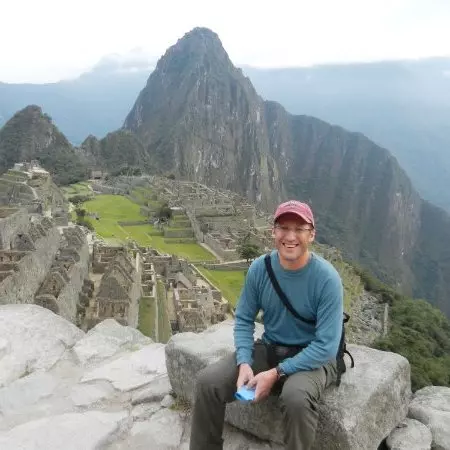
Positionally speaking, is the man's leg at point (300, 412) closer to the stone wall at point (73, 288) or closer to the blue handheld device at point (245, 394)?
the blue handheld device at point (245, 394)

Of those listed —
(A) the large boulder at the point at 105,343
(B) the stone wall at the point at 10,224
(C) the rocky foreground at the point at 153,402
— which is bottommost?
(B) the stone wall at the point at 10,224

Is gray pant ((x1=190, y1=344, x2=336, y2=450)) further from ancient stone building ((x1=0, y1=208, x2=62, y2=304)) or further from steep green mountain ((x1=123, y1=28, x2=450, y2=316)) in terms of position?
steep green mountain ((x1=123, y1=28, x2=450, y2=316))

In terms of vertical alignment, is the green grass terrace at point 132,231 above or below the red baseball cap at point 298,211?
below

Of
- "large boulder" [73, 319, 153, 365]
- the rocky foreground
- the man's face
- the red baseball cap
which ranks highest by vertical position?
the red baseball cap

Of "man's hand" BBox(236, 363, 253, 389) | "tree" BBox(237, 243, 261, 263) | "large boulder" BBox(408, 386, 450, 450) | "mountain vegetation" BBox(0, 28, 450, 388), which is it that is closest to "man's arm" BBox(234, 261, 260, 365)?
"man's hand" BBox(236, 363, 253, 389)

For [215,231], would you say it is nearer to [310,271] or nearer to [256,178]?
[310,271]

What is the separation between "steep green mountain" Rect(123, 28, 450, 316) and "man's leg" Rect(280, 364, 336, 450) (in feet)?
404

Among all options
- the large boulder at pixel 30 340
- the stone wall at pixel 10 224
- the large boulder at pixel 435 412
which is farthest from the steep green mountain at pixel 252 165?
the large boulder at pixel 435 412

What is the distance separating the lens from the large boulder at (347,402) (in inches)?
119

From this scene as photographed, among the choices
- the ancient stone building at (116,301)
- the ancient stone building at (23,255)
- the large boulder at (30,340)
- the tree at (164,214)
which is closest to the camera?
the large boulder at (30,340)

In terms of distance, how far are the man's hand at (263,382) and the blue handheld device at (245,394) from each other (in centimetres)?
3

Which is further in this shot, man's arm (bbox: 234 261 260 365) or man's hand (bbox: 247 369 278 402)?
man's arm (bbox: 234 261 260 365)

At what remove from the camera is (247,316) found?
11.6 ft

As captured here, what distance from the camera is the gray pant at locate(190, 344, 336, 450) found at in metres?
2.84
